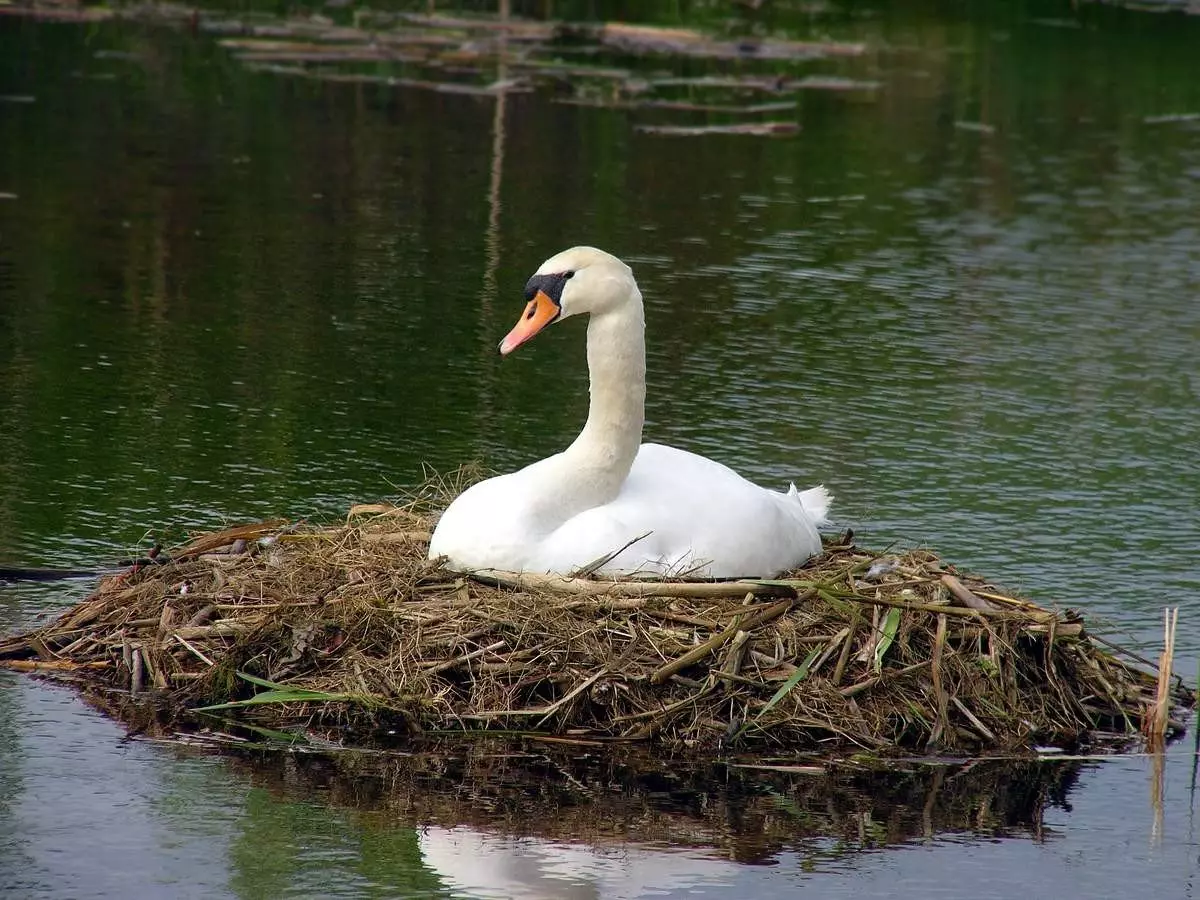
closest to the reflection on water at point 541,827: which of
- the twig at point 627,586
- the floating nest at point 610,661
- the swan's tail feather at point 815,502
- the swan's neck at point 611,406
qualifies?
the floating nest at point 610,661

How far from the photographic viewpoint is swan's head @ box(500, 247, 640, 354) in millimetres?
7355

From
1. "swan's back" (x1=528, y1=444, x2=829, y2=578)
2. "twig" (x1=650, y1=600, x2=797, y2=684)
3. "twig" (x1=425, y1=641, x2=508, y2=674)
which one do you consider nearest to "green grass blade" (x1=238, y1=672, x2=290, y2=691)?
"twig" (x1=425, y1=641, x2=508, y2=674)

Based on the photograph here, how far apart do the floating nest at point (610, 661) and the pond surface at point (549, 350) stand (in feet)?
1.08

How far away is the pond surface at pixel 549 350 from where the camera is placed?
238 inches

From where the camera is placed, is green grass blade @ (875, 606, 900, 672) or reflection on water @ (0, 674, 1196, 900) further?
green grass blade @ (875, 606, 900, 672)

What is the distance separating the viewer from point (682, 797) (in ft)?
20.7

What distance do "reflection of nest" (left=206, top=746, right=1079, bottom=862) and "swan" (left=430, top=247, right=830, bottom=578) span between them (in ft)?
2.75

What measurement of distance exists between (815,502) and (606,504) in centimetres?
119

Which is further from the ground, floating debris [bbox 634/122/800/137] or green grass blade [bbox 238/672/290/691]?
floating debris [bbox 634/122/800/137]

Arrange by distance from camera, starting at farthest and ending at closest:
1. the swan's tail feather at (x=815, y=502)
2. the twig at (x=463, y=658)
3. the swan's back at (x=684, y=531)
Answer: the swan's tail feather at (x=815, y=502) → the swan's back at (x=684, y=531) → the twig at (x=463, y=658)

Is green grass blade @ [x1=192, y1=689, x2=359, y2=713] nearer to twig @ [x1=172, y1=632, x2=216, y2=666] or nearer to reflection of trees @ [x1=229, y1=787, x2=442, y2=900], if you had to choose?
twig @ [x1=172, y1=632, x2=216, y2=666]

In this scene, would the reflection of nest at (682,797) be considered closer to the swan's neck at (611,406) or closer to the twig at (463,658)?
the twig at (463,658)

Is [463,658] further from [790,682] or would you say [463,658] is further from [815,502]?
[815,502]

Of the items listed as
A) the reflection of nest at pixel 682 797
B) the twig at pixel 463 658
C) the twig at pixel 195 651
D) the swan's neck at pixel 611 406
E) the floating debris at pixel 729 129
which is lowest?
the reflection of nest at pixel 682 797
